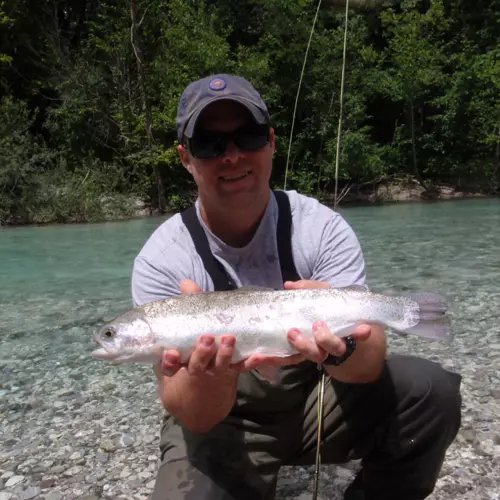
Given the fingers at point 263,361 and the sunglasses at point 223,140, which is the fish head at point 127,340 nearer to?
the fingers at point 263,361

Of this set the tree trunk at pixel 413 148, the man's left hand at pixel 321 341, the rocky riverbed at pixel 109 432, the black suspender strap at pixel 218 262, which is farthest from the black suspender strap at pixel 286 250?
the tree trunk at pixel 413 148

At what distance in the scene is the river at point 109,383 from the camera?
329 cm

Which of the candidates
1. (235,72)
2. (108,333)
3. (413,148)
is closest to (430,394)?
(108,333)

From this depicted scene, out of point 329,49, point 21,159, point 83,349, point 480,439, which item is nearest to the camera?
point 480,439

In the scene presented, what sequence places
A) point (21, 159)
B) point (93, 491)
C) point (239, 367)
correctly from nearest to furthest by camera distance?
point (239, 367) → point (93, 491) → point (21, 159)

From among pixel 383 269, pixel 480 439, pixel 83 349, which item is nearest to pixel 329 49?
pixel 383 269

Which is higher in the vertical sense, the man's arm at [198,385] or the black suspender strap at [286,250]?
the black suspender strap at [286,250]

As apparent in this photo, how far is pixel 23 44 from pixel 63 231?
14.7m

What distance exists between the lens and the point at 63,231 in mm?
20922

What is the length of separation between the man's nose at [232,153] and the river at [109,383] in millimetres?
1847

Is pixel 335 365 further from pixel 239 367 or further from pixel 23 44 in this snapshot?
pixel 23 44

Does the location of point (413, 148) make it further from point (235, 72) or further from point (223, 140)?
point (223, 140)

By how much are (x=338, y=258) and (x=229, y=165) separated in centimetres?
74

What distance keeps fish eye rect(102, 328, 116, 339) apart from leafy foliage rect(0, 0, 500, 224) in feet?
75.5
